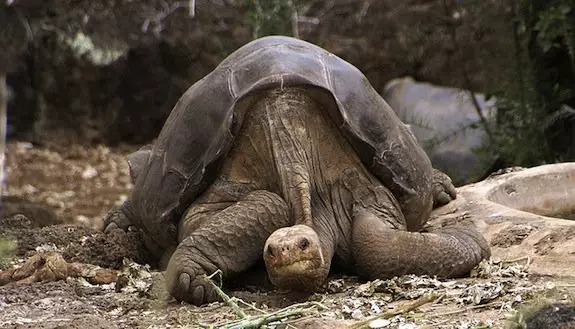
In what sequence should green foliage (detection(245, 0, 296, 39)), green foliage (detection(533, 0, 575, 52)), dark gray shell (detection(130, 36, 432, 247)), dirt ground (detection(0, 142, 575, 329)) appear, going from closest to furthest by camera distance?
dirt ground (detection(0, 142, 575, 329)) < dark gray shell (detection(130, 36, 432, 247)) < green foliage (detection(533, 0, 575, 52)) < green foliage (detection(245, 0, 296, 39))

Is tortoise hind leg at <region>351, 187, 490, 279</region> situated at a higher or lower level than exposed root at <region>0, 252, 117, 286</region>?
lower

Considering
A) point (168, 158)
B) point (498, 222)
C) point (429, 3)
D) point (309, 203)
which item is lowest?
point (498, 222)

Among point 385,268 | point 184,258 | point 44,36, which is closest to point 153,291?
point 184,258

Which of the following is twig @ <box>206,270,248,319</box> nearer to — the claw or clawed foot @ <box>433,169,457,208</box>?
the claw

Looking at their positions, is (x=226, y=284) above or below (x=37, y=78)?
below

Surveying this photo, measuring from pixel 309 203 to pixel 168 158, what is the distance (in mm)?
588

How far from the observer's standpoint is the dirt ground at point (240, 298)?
268 cm

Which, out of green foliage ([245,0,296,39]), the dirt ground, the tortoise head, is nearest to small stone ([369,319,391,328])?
the dirt ground

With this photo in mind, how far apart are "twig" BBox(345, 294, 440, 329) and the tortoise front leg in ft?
2.17

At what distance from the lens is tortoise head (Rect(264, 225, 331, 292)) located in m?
3.08

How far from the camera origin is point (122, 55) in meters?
9.58

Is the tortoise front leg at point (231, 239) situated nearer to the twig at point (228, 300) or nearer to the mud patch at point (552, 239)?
the twig at point (228, 300)

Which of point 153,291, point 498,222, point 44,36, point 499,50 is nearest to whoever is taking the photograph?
point 153,291

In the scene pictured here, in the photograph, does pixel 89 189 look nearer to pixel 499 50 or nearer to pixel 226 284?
pixel 499 50
